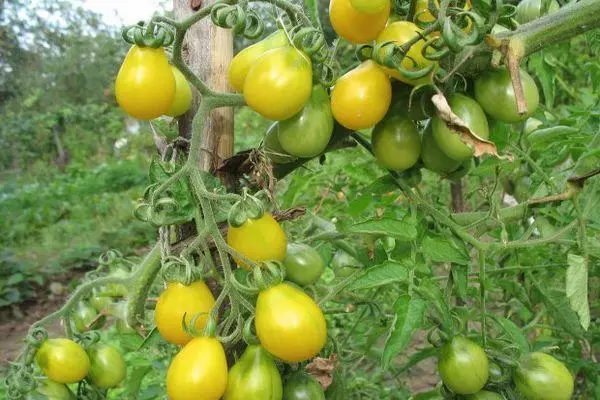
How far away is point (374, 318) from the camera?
1345 millimetres

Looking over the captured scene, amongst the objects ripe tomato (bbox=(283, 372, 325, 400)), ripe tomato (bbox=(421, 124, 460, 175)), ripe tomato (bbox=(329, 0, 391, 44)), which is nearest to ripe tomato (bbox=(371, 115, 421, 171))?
ripe tomato (bbox=(421, 124, 460, 175))

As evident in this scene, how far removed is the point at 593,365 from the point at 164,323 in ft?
3.62

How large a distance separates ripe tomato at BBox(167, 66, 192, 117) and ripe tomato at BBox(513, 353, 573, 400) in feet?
2.01

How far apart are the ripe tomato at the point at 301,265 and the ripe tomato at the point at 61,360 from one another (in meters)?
0.35

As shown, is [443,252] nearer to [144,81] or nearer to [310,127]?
[310,127]

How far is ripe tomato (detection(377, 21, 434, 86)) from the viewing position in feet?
2.26

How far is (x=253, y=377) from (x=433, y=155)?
359mm

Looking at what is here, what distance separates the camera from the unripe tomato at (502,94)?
2.34ft

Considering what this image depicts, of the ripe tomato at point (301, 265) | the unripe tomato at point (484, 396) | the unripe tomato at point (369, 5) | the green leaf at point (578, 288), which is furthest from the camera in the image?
the ripe tomato at point (301, 265)

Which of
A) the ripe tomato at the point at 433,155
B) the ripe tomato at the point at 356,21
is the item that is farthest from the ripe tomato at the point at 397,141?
the ripe tomato at the point at 356,21

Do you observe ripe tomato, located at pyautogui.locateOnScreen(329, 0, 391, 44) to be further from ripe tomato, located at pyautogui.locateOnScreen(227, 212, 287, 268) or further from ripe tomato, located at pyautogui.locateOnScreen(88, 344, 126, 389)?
ripe tomato, located at pyautogui.locateOnScreen(88, 344, 126, 389)

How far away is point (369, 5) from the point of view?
0.65 meters

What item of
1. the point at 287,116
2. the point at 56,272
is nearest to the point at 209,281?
the point at 287,116

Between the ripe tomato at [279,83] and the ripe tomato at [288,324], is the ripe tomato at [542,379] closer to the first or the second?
the ripe tomato at [288,324]
